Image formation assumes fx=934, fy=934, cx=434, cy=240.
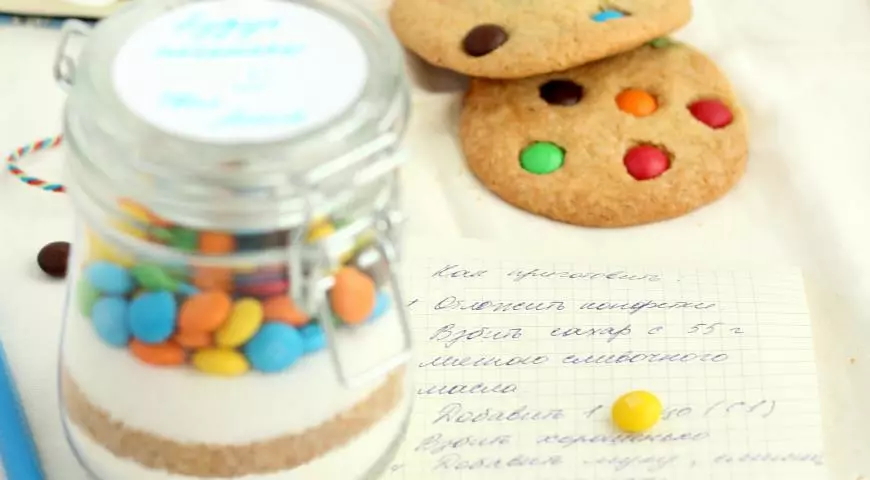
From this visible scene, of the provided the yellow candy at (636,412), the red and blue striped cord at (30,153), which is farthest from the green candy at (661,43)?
the red and blue striped cord at (30,153)

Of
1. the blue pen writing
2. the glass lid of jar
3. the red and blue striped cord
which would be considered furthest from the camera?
the red and blue striped cord

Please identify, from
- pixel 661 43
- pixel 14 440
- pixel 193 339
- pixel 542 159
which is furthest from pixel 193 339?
pixel 661 43

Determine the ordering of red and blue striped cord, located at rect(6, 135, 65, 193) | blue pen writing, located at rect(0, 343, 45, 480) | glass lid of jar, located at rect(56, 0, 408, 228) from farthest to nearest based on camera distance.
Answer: red and blue striped cord, located at rect(6, 135, 65, 193) → blue pen writing, located at rect(0, 343, 45, 480) → glass lid of jar, located at rect(56, 0, 408, 228)

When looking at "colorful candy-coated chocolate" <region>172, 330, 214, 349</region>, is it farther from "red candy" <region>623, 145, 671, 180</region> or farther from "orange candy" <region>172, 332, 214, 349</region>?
"red candy" <region>623, 145, 671, 180</region>

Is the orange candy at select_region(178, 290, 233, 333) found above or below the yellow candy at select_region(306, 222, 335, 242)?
below

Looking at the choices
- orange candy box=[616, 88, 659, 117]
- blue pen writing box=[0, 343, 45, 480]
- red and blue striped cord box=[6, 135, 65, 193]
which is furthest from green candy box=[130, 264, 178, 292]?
orange candy box=[616, 88, 659, 117]

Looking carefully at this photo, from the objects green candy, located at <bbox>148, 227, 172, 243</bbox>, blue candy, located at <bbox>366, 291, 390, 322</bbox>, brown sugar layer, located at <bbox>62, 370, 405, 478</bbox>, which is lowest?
brown sugar layer, located at <bbox>62, 370, 405, 478</bbox>

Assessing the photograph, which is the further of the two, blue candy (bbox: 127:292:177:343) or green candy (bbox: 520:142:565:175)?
green candy (bbox: 520:142:565:175)
